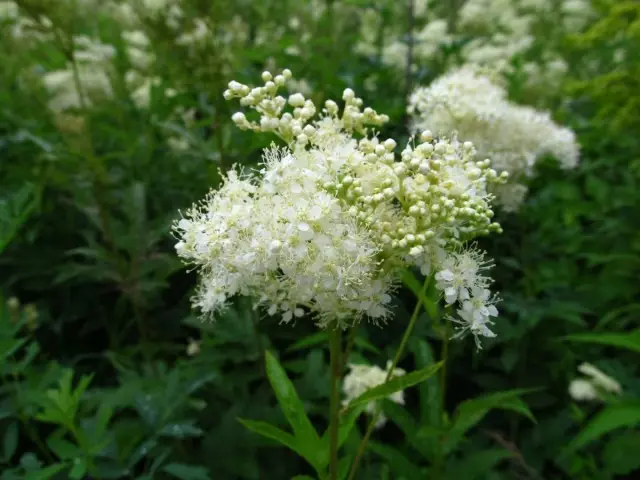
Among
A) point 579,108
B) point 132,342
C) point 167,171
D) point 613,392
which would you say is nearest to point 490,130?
point 613,392

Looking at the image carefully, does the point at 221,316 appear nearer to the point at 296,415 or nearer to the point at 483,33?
the point at 296,415

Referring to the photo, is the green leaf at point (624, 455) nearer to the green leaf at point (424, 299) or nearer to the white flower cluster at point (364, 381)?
the white flower cluster at point (364, 381)

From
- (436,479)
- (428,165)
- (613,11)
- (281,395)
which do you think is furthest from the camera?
(613,11)

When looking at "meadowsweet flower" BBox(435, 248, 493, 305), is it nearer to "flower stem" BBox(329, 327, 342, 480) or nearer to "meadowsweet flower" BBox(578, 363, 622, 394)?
"flower stem" BBox(329, 327, 342, 480)

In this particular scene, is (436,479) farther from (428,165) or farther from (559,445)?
(428,165)

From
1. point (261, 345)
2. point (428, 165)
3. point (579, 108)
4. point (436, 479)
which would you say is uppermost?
point (579, 108)
